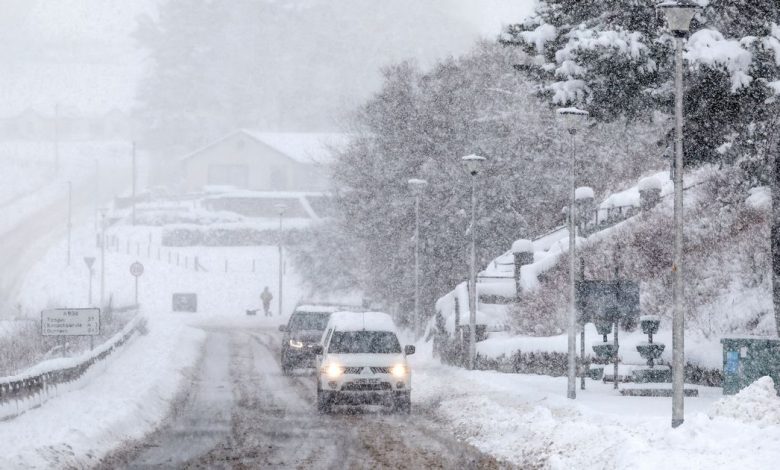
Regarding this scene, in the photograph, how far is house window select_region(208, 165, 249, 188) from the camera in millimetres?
102562

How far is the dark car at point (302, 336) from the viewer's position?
32.4m

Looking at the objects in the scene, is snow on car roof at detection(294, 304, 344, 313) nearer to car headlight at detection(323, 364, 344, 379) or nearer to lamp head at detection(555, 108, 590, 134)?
car headlight at detection(323, 364, 344, 379)

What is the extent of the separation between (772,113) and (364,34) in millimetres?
109510

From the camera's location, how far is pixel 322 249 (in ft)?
228

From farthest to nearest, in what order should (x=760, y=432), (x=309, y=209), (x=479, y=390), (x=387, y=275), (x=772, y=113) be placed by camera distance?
(x=309, y=209) → (x=387, y=275) → (x=479, y=390) → (x=772, y=113) → (x=760, y=432)

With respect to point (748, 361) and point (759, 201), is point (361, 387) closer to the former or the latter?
point (748, 361)

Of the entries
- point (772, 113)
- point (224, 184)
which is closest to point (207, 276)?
point (224, 184)

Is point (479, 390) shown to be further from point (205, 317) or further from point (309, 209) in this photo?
point (309, 209)

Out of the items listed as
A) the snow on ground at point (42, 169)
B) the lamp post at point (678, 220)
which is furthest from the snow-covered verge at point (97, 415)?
the snow on ground at point (42, 169)

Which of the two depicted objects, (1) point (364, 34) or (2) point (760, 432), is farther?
(1) point (364, 34)

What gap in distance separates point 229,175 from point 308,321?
233ft

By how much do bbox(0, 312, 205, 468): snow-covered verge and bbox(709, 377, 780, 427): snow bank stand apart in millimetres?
7973

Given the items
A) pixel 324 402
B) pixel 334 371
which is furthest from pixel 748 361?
pixel 324 402

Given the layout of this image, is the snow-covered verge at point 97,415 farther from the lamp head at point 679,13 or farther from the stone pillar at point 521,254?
the stone pillar at point 521,254
